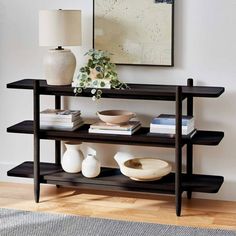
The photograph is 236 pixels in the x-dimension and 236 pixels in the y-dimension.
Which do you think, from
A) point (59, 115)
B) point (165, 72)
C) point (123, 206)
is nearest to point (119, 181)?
point (123, 206)

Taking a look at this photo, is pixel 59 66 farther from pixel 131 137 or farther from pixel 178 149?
pixel 178 149

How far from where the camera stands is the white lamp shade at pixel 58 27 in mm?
3906

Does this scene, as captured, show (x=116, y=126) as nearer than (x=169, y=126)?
No

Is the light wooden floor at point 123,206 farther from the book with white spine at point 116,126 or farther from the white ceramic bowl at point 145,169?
the book with white spine at point 116,126

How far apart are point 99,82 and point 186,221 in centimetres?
95

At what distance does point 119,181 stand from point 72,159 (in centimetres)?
35

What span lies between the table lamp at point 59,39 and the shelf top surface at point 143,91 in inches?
2.4

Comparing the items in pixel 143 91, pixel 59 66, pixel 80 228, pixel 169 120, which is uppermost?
pixel 59 66

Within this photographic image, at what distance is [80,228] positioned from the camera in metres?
3.64

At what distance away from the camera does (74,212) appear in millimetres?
3904

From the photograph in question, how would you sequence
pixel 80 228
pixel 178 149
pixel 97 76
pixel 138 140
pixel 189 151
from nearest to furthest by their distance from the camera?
pixel 80 228, pixel 178 149, pixel 138 140, pixel 97 76, pixel 189 151

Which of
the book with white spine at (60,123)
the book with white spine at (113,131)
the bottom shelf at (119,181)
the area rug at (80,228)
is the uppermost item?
the book with white spine at (60,123)

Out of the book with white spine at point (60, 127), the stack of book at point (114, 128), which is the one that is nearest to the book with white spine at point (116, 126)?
the stack of book at point (114, 128)

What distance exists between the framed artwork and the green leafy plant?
6.9 inches
